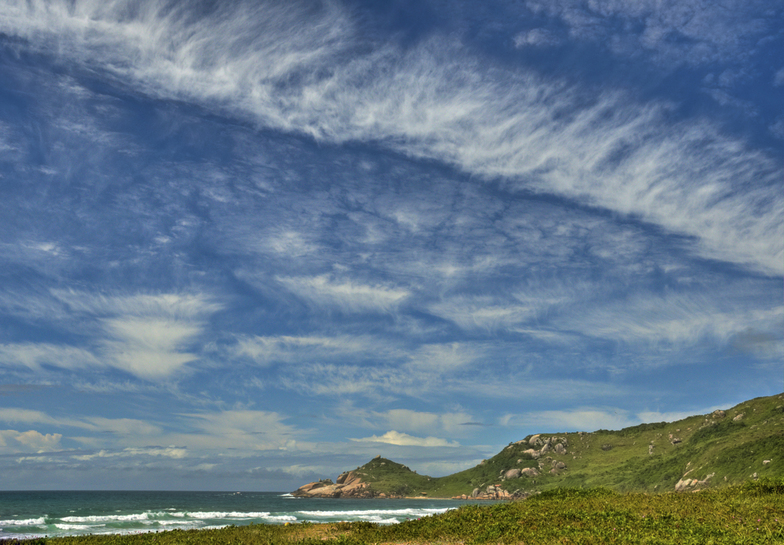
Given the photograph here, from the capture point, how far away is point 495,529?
1916 centimetres

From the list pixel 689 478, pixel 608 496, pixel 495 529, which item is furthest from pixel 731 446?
pixel 495 529

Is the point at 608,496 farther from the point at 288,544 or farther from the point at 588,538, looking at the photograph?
the point at 288,544

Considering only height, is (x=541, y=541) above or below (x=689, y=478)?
above

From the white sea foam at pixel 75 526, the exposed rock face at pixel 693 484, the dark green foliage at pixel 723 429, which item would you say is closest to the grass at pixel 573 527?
the white sea foam at pixel 75 526

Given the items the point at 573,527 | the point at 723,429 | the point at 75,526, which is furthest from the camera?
the point at 723,429

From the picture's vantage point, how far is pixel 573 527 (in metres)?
18.2

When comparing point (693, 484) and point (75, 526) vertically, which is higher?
point (75, 526)

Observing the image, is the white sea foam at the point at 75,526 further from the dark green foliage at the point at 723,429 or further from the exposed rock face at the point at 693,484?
the dark green foliage at the point at 723,429

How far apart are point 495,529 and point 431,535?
2.75m

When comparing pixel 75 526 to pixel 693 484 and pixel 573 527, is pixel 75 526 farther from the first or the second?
pixel 693 484

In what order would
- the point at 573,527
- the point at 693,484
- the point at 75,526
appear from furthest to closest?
the point at 693,484
the point at 75,526
the point at 573,527

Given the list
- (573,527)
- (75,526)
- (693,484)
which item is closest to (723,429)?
(693,484)

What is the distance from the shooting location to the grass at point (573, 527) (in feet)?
53.1

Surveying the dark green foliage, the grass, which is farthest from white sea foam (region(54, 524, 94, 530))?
the dark green foliage
